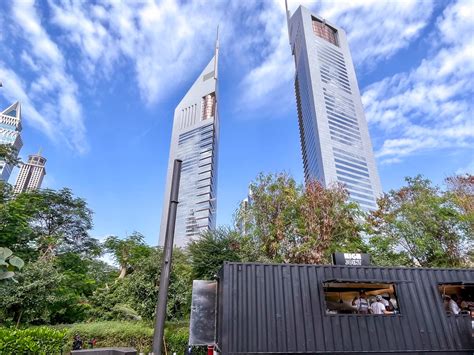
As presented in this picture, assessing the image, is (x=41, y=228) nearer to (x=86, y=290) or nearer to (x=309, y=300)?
(x=86, y=290)

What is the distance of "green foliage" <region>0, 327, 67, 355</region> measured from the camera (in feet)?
29.9

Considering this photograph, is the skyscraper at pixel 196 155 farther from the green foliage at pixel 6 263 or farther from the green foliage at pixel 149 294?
the green foliage at pixel 6 263

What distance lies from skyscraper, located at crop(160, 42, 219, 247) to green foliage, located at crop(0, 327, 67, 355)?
272 ft

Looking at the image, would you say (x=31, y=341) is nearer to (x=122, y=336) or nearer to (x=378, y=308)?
(x=122, y=336)

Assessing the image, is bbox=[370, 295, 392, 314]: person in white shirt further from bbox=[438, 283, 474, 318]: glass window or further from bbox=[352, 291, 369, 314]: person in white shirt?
bbox=[438, 283, 474, 318]: glass window

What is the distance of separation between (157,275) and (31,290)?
7105 millimetres

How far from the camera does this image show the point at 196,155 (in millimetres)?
123500

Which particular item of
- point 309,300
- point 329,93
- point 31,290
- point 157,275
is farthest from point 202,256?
point 329,93

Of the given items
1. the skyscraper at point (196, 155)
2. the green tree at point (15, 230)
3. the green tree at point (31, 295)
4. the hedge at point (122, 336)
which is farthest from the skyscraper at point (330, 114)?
the green tree at point (31, 295)

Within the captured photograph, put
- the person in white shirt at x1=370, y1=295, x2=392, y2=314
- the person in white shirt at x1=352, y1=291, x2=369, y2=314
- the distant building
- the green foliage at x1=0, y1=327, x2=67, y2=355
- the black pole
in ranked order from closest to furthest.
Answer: the black pole → the person in white shirt at x1=370, y1=295, x2=392, y2=314 → the person in white shirt at x1=352, y1=291, x2=369, y2=314 → the green foliage at x1=0, y1=327, x2=67, y2=355 → the distant building

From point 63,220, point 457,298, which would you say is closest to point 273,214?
point 457,298

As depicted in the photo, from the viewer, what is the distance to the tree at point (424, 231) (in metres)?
20.0

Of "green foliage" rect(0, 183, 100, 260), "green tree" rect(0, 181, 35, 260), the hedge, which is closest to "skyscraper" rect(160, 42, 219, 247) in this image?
"green foliage" rect(0, 183, 100, 260)

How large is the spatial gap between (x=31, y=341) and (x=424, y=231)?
80.5 ft
